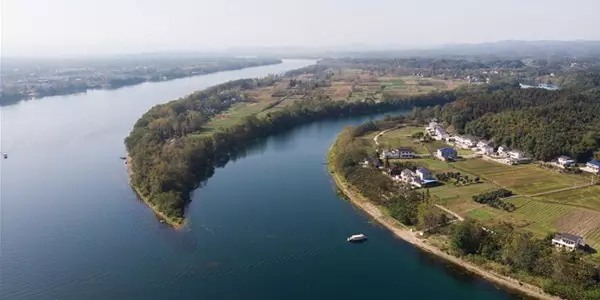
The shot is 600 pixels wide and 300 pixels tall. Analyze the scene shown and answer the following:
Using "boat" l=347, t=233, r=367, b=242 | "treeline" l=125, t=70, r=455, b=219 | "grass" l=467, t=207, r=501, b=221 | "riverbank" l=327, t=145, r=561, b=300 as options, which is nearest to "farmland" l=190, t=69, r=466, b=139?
"treeline" l=125, t=70, r=455, b=219

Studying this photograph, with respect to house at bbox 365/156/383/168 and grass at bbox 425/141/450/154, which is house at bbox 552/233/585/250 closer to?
house at bbox 365/156/383/168

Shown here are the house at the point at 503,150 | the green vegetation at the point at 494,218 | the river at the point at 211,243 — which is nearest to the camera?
the green vegetation at the point at 494,218

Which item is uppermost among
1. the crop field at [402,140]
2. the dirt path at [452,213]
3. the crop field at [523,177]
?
the crop field at [402,140]

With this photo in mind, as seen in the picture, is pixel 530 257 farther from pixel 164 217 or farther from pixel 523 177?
pixel 164 217

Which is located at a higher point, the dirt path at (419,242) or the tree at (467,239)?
the tree at (467,239)

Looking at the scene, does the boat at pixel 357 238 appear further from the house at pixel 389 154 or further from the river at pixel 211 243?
the house at pixel 389 154

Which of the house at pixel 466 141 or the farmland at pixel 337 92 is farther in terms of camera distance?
→ the farmland at pixel 337 92

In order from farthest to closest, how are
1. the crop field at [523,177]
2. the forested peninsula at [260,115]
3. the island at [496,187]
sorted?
1. the forested peninsula at [260,115]
2. the crop field at [523,177]
3. the island at [496,187]

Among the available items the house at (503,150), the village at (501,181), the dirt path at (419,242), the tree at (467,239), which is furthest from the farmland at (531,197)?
the dirt path at (419,242)
